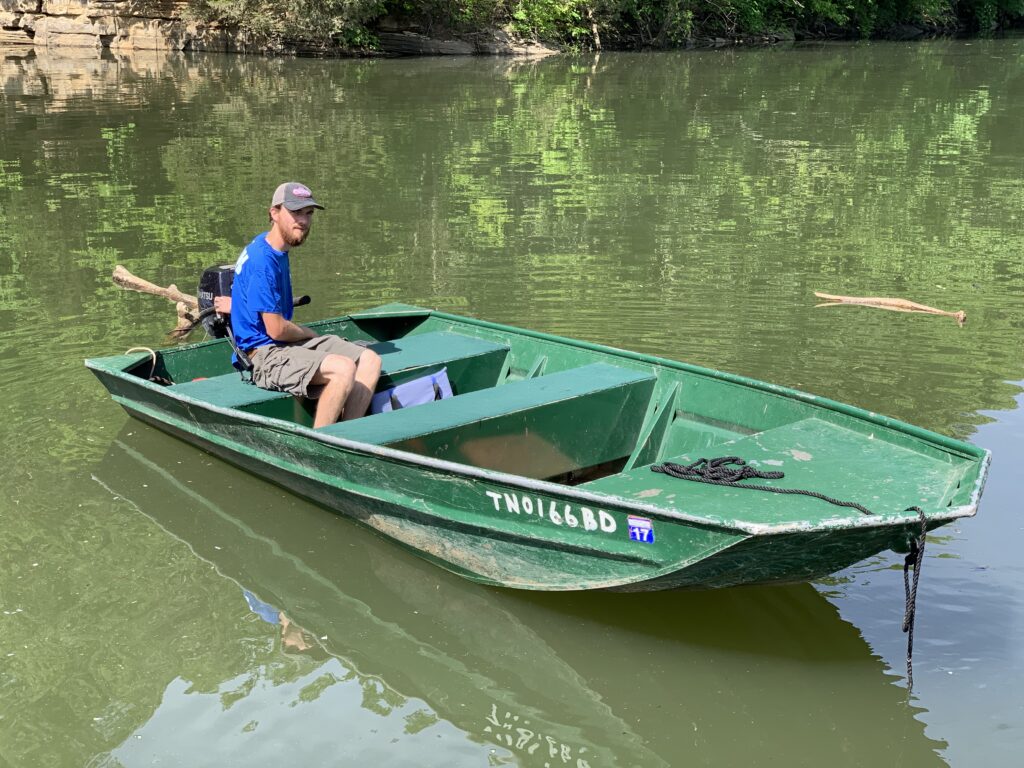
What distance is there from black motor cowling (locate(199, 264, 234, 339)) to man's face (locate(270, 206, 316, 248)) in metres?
1.06

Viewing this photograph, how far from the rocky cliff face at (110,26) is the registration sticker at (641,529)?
3476cm

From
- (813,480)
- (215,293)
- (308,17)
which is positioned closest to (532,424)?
(813,480)

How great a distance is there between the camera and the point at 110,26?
37.3 metres

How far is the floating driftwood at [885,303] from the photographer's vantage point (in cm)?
967

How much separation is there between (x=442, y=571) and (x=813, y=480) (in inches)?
79.8

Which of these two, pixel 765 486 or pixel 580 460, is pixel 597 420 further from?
pixel 765 486

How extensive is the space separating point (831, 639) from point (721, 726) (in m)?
0.85

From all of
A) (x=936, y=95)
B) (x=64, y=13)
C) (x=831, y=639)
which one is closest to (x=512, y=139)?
(x=936, y=95)

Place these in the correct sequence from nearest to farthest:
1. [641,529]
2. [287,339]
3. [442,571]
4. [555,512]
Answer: [641,529]
[555,512]
[442,571]
[287,339]

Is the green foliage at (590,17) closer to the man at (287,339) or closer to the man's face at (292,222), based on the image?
the man at (287,339)

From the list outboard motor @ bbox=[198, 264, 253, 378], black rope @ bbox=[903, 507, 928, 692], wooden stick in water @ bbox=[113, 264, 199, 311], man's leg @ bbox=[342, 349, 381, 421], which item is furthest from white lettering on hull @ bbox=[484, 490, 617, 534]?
wooden stick in water @ bbox=[113, 264, 199, 311]

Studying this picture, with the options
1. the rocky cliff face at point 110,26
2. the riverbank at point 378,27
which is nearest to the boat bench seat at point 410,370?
the riverbank at point 378,27

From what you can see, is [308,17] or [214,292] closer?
[214,292]

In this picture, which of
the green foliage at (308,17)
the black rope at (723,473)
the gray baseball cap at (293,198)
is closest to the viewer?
the black rope at (723,473)
